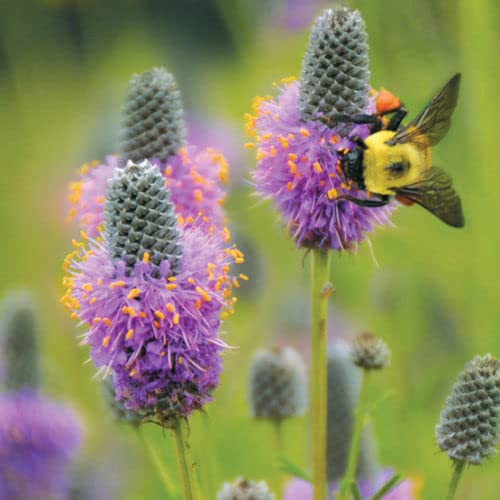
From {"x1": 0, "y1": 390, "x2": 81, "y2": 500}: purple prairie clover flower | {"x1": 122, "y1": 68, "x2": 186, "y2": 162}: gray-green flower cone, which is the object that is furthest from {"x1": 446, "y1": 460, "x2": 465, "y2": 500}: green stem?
{"x1": 0, "y1": 390, "x2": 81, "y2": 500}: purple prairie clover flower

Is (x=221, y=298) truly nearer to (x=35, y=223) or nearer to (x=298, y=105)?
(x=298, y=105)

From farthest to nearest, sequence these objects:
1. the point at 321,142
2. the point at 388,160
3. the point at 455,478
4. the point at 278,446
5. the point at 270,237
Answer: the point at 270,237 → the point at 278,446 → the point at 388,160 → the point at 321,142 → the point at 455,478

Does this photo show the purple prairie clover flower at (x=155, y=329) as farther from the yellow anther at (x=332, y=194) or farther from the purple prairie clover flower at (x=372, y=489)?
the purple prairie clover flower at (x=372, y=489)

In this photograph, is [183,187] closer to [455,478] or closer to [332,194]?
[332,194]

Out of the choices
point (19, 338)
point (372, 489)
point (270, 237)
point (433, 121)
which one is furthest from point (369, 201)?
point (270, 237)

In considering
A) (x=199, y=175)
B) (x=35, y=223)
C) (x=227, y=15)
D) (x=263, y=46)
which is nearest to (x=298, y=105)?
(x=199, y=175)

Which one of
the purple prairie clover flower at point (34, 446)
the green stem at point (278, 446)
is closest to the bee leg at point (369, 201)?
the green stem at point (278, 446)
